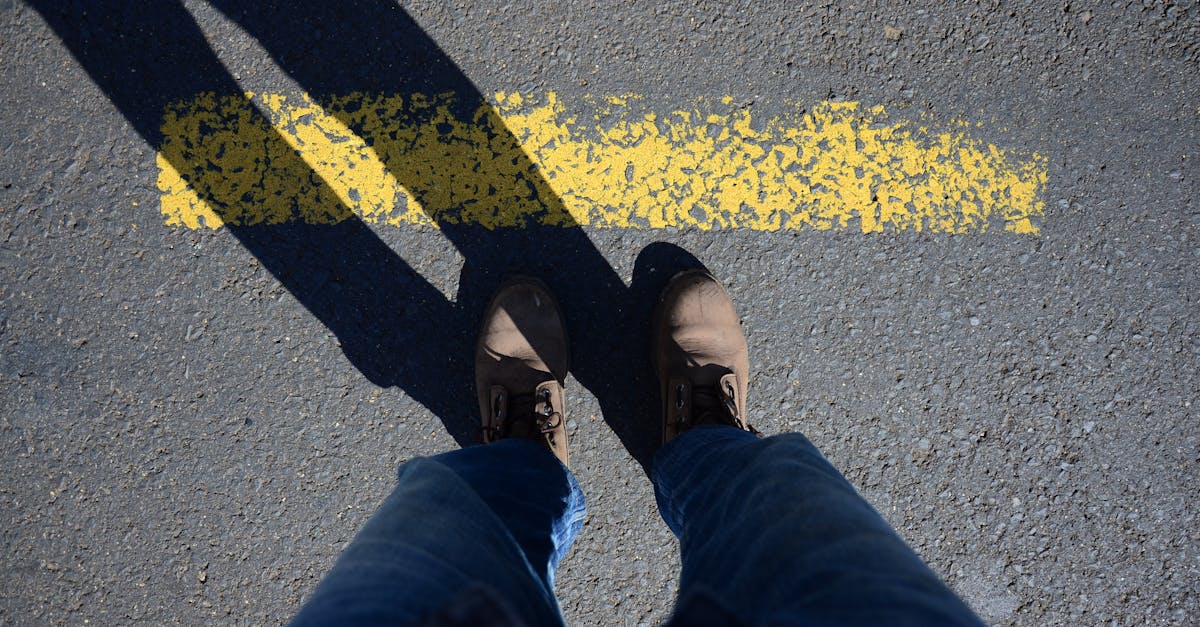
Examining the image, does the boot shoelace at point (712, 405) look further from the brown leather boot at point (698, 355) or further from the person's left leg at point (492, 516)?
the person's left leg at point (492, 516)

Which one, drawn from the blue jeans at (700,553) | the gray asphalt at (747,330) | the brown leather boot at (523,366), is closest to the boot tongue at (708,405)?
the gray asphalt at (747,330)

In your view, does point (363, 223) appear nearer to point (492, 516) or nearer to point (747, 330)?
point (492, 516)

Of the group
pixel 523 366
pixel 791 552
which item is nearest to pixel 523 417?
pixel 523 366

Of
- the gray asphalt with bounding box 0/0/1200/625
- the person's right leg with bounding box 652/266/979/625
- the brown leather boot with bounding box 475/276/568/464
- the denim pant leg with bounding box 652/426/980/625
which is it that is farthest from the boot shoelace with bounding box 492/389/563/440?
the denim pant leg with bounding box 652/426/980/625

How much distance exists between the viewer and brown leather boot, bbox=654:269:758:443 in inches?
80.0

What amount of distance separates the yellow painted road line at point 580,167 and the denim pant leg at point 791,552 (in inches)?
36.6

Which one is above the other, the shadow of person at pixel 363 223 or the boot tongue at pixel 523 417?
the shadow of person at pixel 363 223

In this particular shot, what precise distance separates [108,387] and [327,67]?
1.36 m

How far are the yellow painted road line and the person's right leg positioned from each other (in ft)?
1.24

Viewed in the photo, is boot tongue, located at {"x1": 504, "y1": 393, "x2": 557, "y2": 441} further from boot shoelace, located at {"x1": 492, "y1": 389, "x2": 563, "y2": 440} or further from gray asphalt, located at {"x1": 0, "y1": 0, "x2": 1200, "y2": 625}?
gray asphalt, located at {"x1": 0, "y1": 0, "x2": 1200, "y2": 625}

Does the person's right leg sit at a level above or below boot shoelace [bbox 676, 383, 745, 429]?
above

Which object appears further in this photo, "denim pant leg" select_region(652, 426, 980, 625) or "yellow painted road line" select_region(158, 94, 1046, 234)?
"yellow painted road line" select_region(158, 94, 1046, 234)

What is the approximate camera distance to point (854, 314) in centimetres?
211

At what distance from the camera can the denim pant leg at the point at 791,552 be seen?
1.04m
